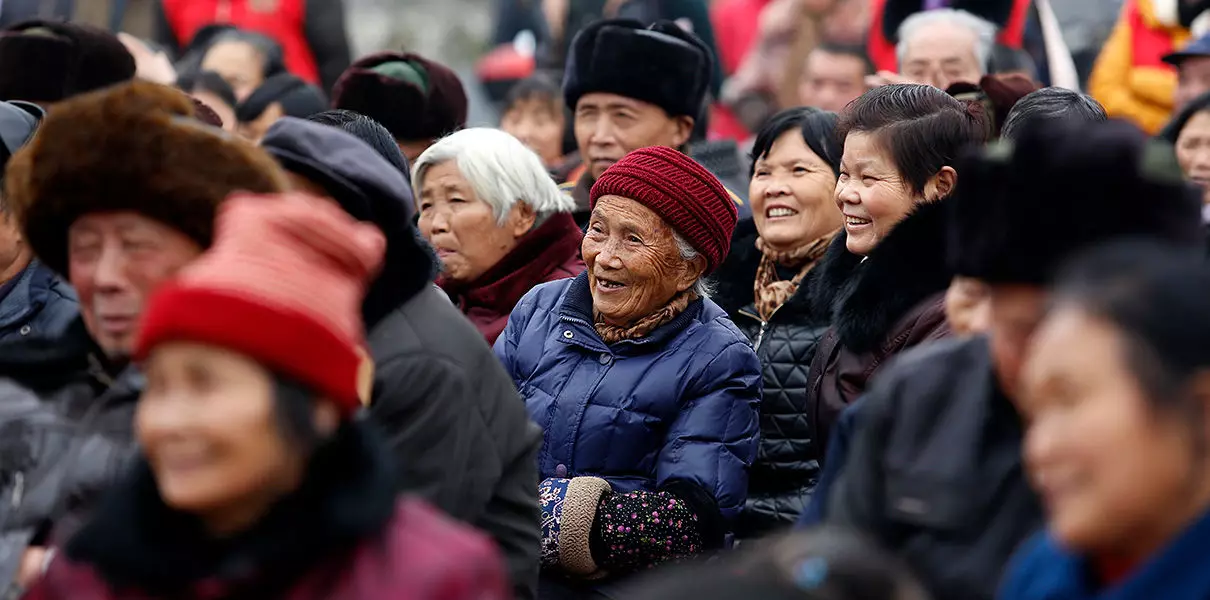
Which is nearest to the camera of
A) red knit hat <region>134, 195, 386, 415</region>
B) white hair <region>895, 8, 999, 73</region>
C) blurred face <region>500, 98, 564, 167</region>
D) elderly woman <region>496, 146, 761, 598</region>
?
red knit hat <region>134, 195, 386, 415</region>

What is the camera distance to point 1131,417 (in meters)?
2.45

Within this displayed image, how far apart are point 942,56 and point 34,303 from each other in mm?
4305

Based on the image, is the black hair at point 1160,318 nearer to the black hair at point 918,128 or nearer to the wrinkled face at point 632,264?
the black hair at point 918,128

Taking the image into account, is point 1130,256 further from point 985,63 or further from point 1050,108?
point 985,63

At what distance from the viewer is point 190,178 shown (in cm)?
356

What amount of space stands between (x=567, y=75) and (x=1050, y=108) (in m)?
2.64

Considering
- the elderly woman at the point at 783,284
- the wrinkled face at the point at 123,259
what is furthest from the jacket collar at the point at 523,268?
the wrinkled face at the point at 123,259

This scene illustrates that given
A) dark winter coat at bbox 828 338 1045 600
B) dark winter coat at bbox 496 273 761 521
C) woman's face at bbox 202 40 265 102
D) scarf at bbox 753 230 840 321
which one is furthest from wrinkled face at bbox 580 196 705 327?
woman's face at bbox 202 40 265 102

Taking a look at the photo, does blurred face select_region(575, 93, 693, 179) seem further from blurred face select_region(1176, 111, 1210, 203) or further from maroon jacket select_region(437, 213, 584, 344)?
blurred face select_region(1176, 111, 1210, 203)

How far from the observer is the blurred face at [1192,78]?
25.3 feet

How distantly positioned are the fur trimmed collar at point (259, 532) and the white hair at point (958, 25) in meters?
5.45

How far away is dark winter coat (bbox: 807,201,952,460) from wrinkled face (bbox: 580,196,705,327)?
62cm

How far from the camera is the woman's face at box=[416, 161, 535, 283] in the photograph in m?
6.09

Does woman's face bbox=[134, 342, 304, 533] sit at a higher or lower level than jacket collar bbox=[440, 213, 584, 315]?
higher
